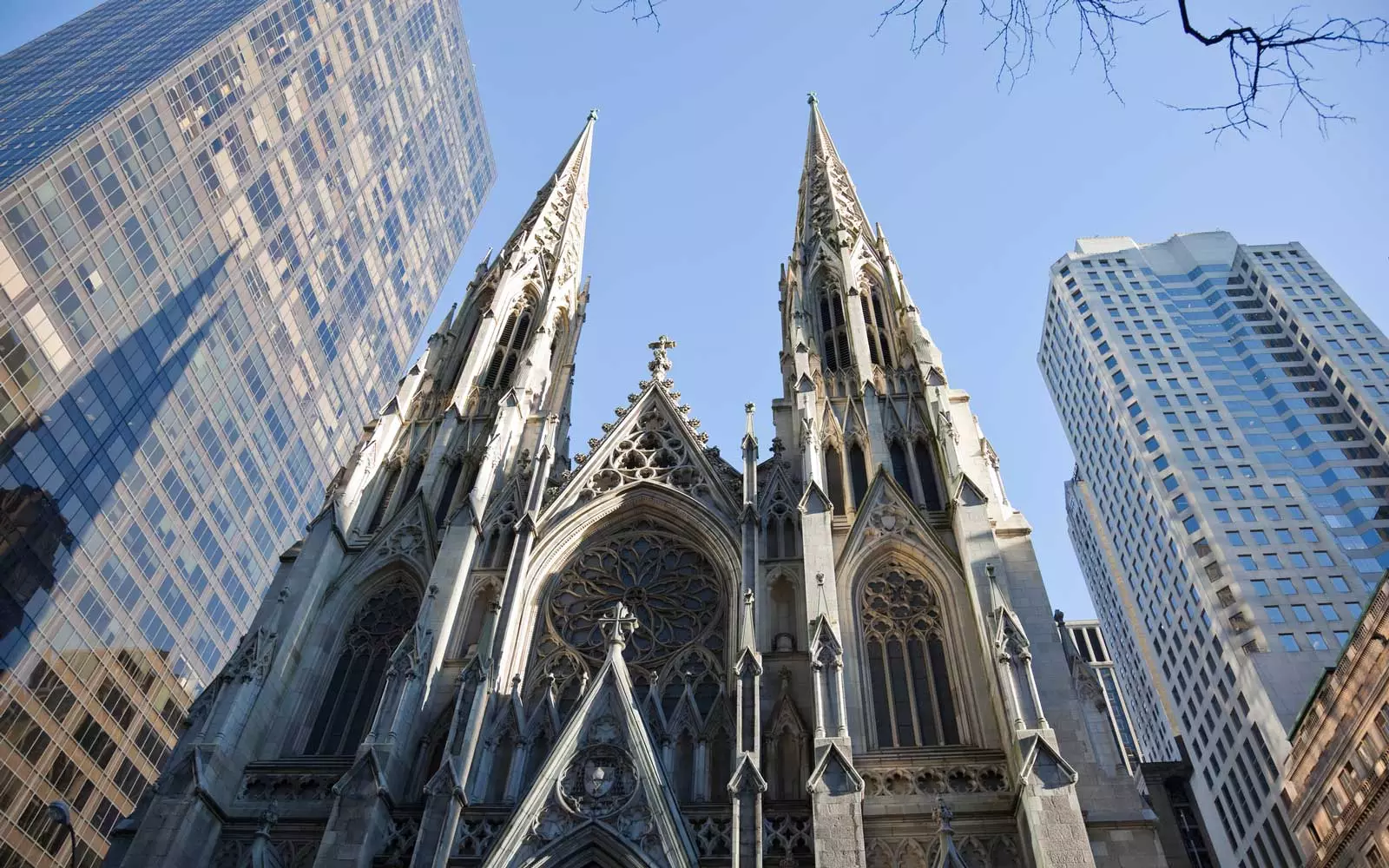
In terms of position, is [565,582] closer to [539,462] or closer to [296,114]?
[539,462]

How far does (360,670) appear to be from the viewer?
23047 mm

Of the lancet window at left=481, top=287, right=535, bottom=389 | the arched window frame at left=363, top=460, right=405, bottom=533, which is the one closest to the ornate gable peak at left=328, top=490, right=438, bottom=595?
the arched window frame at left=363, top=460, right=405, bottom=533

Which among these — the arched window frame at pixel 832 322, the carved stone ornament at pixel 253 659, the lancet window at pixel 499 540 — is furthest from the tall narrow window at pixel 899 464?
the carved stone ornament at pixel 253 659

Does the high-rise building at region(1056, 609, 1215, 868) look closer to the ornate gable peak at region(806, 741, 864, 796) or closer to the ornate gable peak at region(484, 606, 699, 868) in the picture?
the ornate gable peak at region(806, 741, 864, 796)

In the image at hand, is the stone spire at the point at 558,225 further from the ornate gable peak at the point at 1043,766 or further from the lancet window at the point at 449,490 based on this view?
the ornate gable peak at the point at 1043,766

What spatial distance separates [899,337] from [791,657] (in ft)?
44.1

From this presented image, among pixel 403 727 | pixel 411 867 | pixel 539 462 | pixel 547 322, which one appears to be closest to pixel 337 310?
pixel 547 322

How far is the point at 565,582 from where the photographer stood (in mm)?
24484

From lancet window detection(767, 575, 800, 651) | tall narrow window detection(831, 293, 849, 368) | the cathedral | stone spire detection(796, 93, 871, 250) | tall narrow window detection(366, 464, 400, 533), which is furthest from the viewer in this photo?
stone spire detection(796, 93, 871, 250)

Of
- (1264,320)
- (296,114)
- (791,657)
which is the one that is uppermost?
(1264,320)

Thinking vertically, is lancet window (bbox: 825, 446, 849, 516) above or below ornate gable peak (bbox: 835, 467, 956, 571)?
above

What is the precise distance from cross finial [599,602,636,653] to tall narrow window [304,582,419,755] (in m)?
5.16

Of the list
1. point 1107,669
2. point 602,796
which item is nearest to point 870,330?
point 602,796

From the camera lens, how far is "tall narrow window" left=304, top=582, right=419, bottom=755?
2166cm
